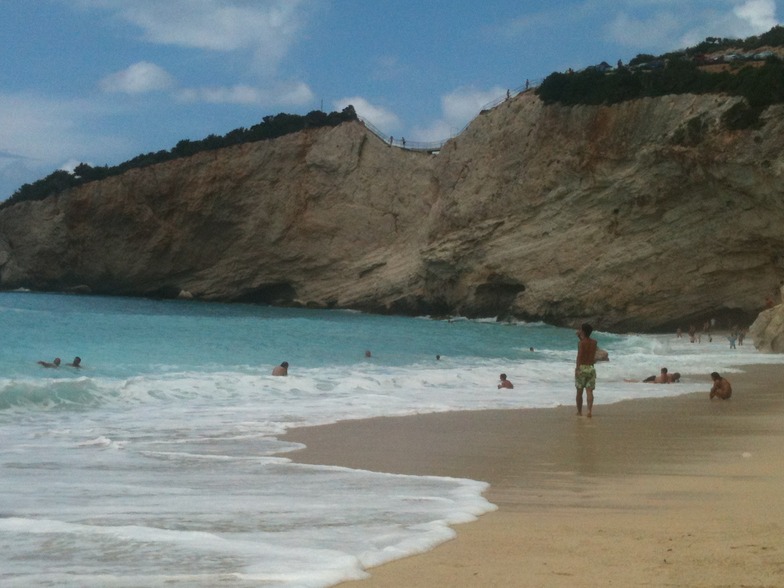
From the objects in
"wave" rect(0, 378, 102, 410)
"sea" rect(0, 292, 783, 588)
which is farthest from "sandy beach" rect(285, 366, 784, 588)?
"wave" rect(0, 378, 102, 410)

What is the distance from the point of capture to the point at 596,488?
250 inches

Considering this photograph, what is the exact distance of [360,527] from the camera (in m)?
4.95

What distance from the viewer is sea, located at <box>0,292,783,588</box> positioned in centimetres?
425

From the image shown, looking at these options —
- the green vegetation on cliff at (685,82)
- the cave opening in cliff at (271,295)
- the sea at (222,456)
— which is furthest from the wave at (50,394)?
the cave opening in cliff at (271,295)

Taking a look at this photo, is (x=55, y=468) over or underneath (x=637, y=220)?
underneath

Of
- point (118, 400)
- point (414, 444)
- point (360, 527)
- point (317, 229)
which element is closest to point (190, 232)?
point (317, 229)

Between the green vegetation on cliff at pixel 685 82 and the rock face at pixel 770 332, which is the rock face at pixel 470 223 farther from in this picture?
the rock face at pixel 770 332

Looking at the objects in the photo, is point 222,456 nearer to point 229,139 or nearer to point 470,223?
point 470,223

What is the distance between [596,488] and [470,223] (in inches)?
1579

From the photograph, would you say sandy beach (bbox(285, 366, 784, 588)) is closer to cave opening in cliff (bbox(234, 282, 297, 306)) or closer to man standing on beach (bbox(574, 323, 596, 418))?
man standing on beach (bbox(574, 323, 596, 418))

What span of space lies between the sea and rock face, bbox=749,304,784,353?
1.79m

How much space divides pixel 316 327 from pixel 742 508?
29.2 metres

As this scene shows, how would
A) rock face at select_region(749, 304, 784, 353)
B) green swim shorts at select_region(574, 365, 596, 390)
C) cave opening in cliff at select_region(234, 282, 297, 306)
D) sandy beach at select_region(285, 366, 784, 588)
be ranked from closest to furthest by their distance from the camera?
sandy beach at select_region(285, 366, 784, 588)
green swim shorts at select_region(574, 365, 596, 390)
rock face at select_region(749, 304, 784, 353)
cave opening in cliff at select_region(234, 282, 297, 306)

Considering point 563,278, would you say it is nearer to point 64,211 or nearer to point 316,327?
point 316,327
